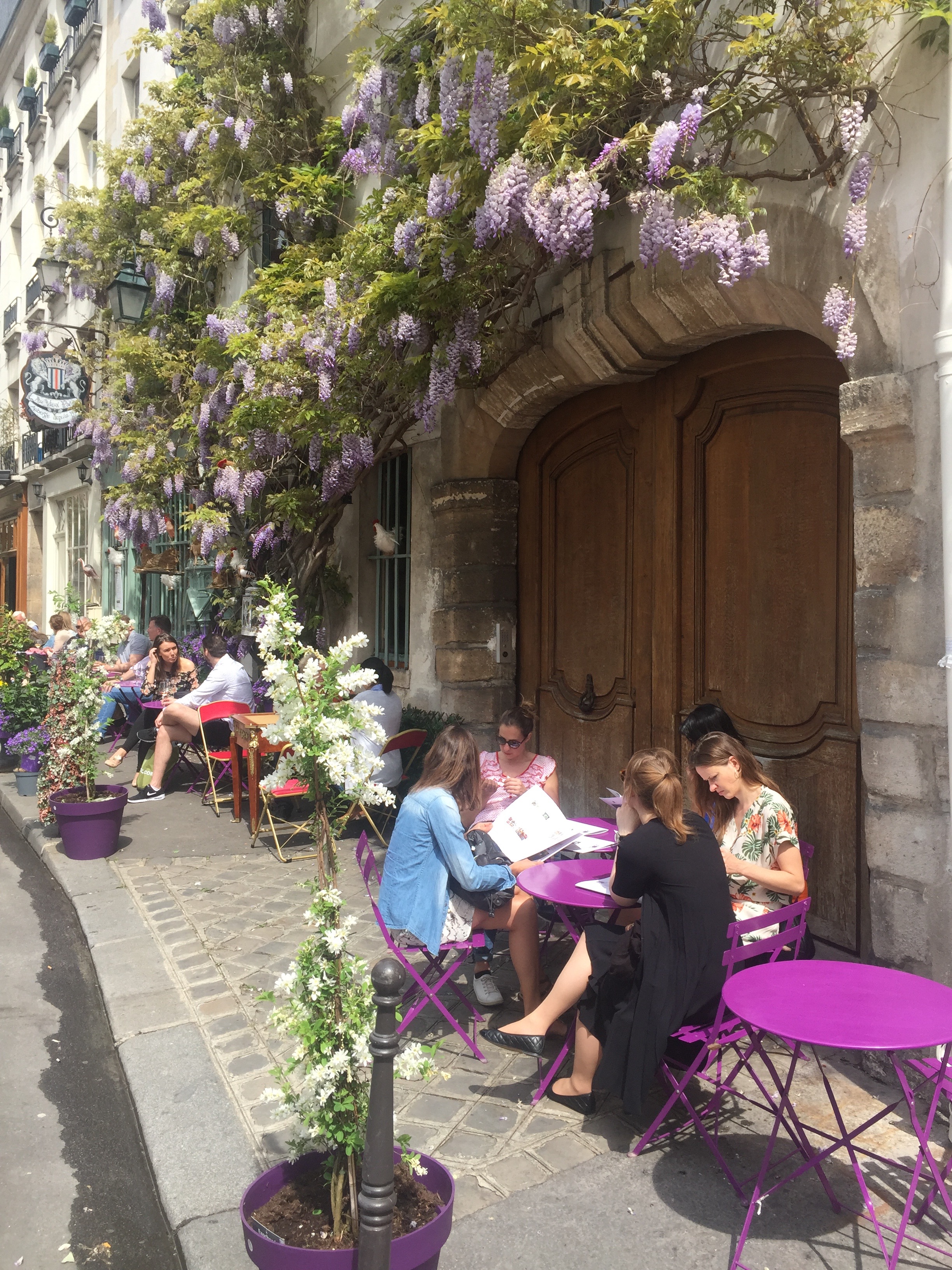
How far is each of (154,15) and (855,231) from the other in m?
11.8

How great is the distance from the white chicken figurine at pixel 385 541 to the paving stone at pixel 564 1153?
18.7 feet

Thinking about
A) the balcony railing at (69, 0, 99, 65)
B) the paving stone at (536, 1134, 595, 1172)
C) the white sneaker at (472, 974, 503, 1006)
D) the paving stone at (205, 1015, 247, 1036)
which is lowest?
the paving stone at (536, 1134, 595, 1172)

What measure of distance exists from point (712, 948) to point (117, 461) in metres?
13.3

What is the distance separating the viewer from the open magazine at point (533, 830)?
12.9 feet

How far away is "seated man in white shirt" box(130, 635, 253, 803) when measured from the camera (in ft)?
26.6

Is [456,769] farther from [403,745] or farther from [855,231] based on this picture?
[403,745]

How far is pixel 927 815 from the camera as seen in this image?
3.42 meters

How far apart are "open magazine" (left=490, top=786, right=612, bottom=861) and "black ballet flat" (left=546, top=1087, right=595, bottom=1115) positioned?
0.87 metres

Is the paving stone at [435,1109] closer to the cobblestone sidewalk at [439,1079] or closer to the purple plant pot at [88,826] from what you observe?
the cobblestone sidewalk at [439,1079]

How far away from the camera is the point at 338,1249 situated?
2.08m

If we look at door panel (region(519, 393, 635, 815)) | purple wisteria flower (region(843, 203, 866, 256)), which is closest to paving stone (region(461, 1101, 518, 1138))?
door panel (region(519, 393, 635, 815))

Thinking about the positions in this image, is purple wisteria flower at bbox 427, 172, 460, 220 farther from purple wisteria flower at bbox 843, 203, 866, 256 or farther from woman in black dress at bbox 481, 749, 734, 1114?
woman in black dress at bbox 481, 749, 734, 1114

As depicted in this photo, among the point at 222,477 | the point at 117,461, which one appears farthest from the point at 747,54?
the point at 117,461

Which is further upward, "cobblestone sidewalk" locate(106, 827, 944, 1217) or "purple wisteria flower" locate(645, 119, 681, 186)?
"purple wisteria flower" locate(645, 119, 681, 186)
